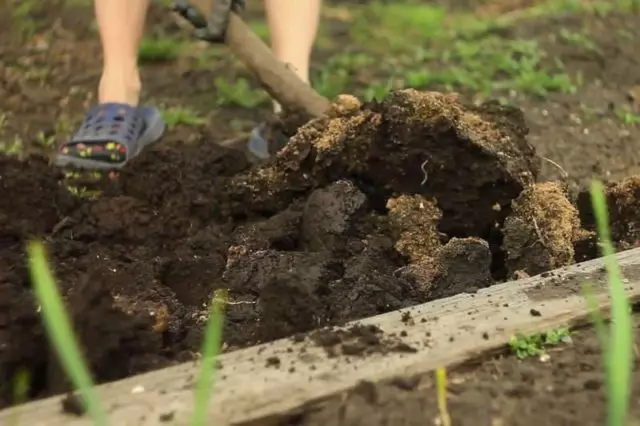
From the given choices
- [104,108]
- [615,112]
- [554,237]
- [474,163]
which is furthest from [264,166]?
[615,112]

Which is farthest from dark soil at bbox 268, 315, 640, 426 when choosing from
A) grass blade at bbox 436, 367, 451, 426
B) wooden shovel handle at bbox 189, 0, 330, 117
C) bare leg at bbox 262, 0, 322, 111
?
bare leg at bbox 262, 0, 322, 111

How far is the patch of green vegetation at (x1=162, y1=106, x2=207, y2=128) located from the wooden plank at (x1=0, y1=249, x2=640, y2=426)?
1.84m

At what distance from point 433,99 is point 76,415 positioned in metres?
1.04

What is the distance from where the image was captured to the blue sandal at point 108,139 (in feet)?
8.11

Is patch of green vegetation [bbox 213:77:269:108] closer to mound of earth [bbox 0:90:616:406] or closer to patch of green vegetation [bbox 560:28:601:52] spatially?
mound of earth [bbox 0:90:616:406]

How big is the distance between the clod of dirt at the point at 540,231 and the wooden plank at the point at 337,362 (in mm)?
163

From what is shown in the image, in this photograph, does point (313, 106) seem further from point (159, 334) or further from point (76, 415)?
point (76, 415)

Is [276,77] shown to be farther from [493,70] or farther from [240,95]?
[493,70]

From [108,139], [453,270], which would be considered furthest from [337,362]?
[108,139]

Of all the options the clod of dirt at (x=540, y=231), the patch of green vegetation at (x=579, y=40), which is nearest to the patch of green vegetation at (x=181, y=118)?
the clod of dirt at (x=540, y=231)

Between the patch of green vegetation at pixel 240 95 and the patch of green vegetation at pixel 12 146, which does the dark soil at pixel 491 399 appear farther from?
the patch of green vegetation at pixel 240 95

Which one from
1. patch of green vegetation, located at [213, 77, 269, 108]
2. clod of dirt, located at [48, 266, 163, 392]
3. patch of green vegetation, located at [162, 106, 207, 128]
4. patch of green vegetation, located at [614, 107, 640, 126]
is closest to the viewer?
clod of dirt, located at [48, 266, 163, 392]

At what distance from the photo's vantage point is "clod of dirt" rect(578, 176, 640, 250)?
6.14 ft

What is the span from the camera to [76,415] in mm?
1110
